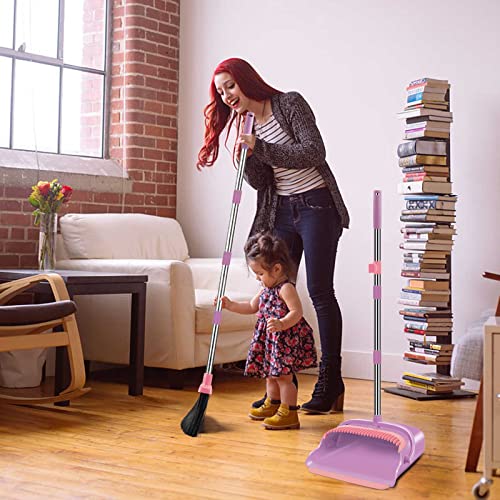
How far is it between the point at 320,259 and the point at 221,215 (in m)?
1.88

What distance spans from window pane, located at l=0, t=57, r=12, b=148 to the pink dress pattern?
6.57ft

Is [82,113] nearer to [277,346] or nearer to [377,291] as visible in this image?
[277,346]

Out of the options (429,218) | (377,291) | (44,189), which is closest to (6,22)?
(44,189)

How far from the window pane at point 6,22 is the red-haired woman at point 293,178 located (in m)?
1.72

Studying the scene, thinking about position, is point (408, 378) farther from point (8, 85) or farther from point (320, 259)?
point (8, 85)

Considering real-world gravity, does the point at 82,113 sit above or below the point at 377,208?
above

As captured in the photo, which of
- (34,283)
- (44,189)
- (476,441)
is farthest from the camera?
(44,189)

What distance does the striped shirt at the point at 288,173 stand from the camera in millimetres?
3533

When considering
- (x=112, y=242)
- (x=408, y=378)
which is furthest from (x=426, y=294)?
(x=112, y=242)

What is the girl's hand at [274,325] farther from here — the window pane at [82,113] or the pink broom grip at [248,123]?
the window pane at [82,113]

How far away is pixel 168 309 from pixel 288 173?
1.04 meters

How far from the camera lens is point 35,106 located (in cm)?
489

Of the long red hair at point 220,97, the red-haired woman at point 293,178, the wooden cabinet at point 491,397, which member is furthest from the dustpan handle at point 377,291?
the long red hair at point 220,97

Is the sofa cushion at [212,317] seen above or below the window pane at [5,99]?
below
